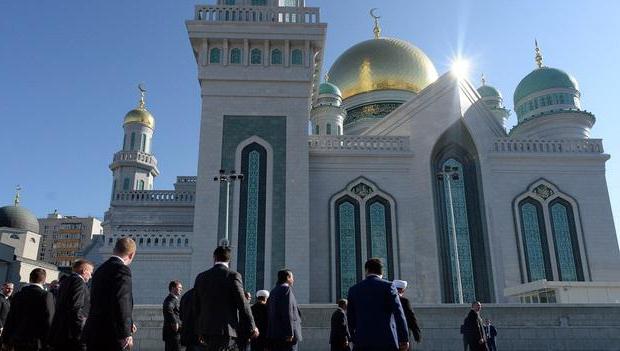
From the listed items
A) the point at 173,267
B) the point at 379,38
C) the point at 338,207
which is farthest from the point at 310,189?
the point at 379,38

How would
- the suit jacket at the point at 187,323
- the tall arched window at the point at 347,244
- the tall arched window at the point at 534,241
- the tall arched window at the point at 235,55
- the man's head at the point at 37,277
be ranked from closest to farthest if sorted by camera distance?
1. the suit jacket at the point at 187,323
2. the man's head at the point at 37,277
3. the tall arched window at the point at 347,244
4. the tall arched window at the point at 534,241
5. the tall arched window at the point at 235,55

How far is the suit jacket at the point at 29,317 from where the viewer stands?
20.0 ft

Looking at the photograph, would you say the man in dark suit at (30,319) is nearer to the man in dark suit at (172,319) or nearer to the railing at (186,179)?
the man in dark suit at (172,319)

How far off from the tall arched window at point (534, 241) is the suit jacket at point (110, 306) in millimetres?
18626

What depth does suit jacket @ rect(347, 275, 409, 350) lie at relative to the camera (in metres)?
4.94

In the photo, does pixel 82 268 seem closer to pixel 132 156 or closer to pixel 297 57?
pixel 297 57

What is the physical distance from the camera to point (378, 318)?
16.3 feet

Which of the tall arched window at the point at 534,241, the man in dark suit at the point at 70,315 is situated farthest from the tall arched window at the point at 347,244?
the man in dark suit at the point at 70,315

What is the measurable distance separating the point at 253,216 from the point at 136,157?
1346cm

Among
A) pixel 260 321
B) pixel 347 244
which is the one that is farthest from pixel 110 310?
pixel 347 244

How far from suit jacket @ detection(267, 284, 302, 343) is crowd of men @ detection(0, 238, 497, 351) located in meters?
0.01

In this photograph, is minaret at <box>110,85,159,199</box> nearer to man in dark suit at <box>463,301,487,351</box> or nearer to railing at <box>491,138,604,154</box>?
railing at <box>491,138,604,154</box>

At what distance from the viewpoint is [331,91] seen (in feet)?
98.3

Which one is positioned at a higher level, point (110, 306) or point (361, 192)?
point (361, 192)
